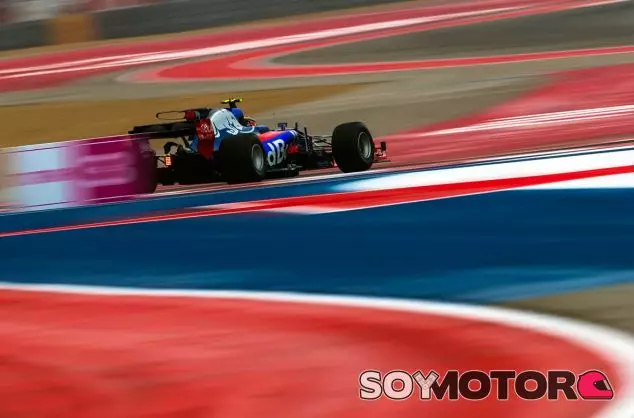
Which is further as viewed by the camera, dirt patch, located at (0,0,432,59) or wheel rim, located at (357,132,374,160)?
dirt patch, located at (0,0,432,59)

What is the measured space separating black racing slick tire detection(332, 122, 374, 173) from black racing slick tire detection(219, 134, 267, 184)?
90 cm

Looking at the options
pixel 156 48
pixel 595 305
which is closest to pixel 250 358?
pixel 595 305

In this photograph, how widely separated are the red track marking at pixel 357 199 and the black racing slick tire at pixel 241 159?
1.88 metres

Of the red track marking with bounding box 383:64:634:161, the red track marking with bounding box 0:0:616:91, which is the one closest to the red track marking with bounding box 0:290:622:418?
the red track marking with bounding box 383:64:634:161

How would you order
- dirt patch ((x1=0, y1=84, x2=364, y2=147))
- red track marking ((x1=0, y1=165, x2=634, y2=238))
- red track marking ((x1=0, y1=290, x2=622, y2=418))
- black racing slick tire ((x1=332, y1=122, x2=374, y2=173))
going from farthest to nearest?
dirt patch ((x1=0, y1=84, x2=364, y2=147)), black racing slick tire ((x1=332, y1=122, x2=374, y2=173)), red track marking ((x1=0, y1=165, x2=634, y2=238)), red track marking ((x1=0, y1=290, x2=622, y2=418))

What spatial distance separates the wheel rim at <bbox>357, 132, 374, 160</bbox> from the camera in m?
11.2

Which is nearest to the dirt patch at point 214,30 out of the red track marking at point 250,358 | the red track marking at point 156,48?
the red track marking at point 156,48

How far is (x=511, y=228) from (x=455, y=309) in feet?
4.94

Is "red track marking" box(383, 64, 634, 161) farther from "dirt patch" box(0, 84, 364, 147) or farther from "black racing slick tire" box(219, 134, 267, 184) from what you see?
"dirt patch" box(0, 84, 364, 147)

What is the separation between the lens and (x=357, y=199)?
8.17 meters

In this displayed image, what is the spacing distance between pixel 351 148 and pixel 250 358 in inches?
267

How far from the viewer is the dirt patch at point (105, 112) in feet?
57.0

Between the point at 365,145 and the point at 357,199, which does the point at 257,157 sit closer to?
the point at 365,145

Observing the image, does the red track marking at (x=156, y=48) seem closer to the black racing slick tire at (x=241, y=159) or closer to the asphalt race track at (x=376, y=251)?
the asphalt race track at (x=376, y=251)
